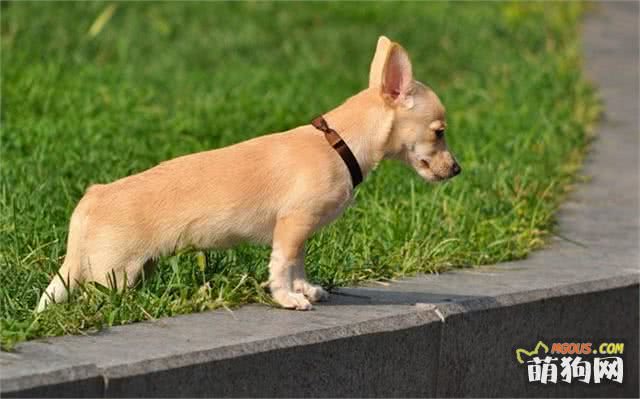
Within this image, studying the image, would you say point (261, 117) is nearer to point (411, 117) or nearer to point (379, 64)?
point (379, 64)

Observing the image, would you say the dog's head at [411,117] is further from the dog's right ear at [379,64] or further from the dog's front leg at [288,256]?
the dog's front leg at [288,256]

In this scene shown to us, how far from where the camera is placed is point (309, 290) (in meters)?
5.43

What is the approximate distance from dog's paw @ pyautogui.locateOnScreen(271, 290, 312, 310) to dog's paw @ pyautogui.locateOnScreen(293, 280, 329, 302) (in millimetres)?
111

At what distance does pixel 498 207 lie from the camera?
7.25 metres

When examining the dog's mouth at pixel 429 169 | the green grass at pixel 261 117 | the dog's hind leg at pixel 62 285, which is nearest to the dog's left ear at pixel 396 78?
the dog's mouth at pixel 429 169

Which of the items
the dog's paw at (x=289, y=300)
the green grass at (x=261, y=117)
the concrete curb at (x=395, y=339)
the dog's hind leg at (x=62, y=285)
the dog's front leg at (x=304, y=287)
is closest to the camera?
the concrete curb at (x=395, y=339)

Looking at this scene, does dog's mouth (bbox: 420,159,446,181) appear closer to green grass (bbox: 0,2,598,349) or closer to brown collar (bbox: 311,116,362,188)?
brown collar (bbox: 311,116,362,188)

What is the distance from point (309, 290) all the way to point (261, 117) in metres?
4.04

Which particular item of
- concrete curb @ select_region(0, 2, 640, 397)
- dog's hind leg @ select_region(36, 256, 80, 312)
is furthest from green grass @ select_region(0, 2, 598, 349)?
concrete curb @ select_region(0, 2, 640, 397)

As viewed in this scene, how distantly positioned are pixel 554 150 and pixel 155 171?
380 cm

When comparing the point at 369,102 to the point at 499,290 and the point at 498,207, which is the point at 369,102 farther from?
the point at 498,207

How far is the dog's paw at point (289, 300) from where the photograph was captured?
17.2 ft

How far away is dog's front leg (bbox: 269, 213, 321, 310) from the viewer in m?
5.13

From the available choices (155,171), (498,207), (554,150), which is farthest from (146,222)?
(554,150)
